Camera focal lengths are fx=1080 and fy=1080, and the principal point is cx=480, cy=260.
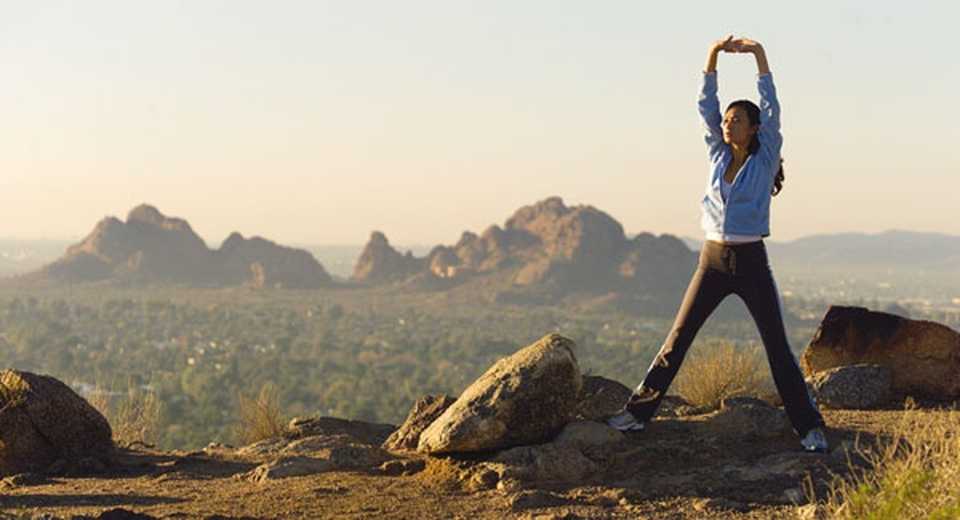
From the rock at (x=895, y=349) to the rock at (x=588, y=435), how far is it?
3197 millimetres

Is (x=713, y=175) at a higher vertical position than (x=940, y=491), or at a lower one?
higher

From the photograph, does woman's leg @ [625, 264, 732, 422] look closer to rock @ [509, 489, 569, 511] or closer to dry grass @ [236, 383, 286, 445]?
rock @ [509, 489, 569, 511]

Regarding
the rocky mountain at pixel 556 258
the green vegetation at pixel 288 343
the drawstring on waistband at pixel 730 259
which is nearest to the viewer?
the drawstring on waistband at pixel 730 259

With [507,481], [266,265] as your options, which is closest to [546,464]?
[507,481]

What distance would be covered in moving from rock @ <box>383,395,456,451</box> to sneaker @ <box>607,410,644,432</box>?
5.36 feet

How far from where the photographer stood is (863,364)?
9320 millimetres

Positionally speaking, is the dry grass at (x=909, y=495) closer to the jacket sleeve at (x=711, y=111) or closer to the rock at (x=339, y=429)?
the jacket sleeve at (x=711, y=111)

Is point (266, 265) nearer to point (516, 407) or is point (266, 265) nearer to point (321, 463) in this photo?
point (321, 463)

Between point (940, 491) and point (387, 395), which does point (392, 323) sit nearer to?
point (387, 395)

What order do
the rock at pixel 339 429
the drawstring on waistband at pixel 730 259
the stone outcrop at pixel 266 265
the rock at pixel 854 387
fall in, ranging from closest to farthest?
the drawstring on waistband at pixel 730 259 → the rock at pixel 854 387 → the rock at pixel 339 429 → the stone outcrop at pixel 266 265

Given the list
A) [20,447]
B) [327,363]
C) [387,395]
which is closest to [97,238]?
[327,363]

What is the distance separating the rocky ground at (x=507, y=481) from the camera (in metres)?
6.31

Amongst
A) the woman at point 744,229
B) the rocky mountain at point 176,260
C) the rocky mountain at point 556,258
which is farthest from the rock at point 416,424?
the rocky mountain at point 176,260

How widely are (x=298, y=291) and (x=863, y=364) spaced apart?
128 m
